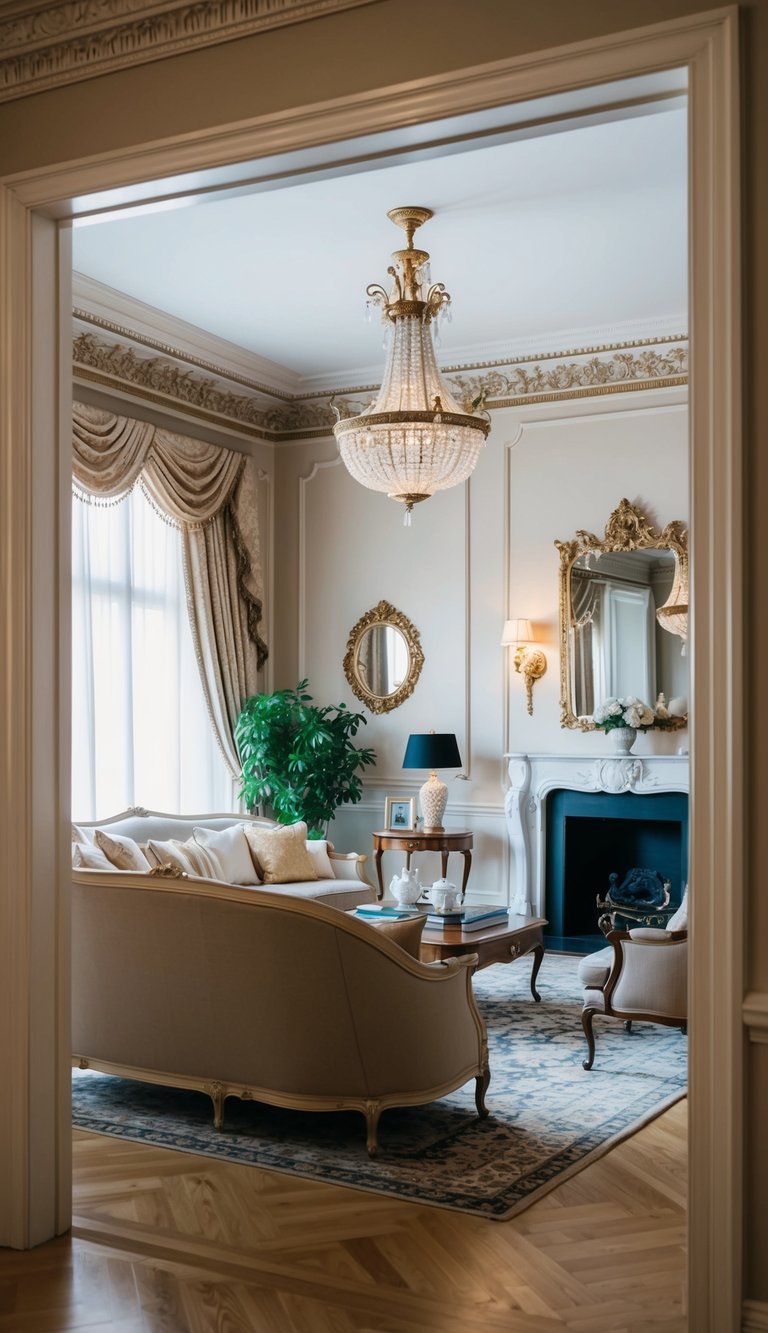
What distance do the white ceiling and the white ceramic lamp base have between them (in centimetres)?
272

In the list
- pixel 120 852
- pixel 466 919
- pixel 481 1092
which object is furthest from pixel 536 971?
pixel 120 852

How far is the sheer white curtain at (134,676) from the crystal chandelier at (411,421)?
1922 millimetres

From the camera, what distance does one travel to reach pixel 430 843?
25.3 ft

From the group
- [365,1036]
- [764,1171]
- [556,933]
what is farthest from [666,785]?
[764,1171]

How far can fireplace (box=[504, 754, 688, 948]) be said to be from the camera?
25.0 feet

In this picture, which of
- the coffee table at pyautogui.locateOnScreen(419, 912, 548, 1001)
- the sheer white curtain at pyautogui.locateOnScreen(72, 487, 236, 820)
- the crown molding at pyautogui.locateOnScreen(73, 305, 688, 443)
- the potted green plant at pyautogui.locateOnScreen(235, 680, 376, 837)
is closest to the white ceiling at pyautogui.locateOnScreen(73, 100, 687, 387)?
the crown molding at pyautogui.locateOnScreen(73, 305, 688, 443)

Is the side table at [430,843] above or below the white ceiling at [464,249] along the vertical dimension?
below

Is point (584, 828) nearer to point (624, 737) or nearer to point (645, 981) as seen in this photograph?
point (624, 737)

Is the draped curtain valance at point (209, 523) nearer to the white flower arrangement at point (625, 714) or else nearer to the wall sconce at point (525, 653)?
the wall sconce at point (525, 653)

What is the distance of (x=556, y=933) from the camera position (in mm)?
7926

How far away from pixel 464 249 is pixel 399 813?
3.53m

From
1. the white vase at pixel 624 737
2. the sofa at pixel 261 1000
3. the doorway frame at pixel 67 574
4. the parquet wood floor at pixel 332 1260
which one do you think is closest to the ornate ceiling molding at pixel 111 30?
the doorway frame at pixel 67 574

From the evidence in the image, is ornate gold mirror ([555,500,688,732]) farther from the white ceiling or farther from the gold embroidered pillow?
the gold embroidered pillow

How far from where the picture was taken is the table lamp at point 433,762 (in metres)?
7.70
